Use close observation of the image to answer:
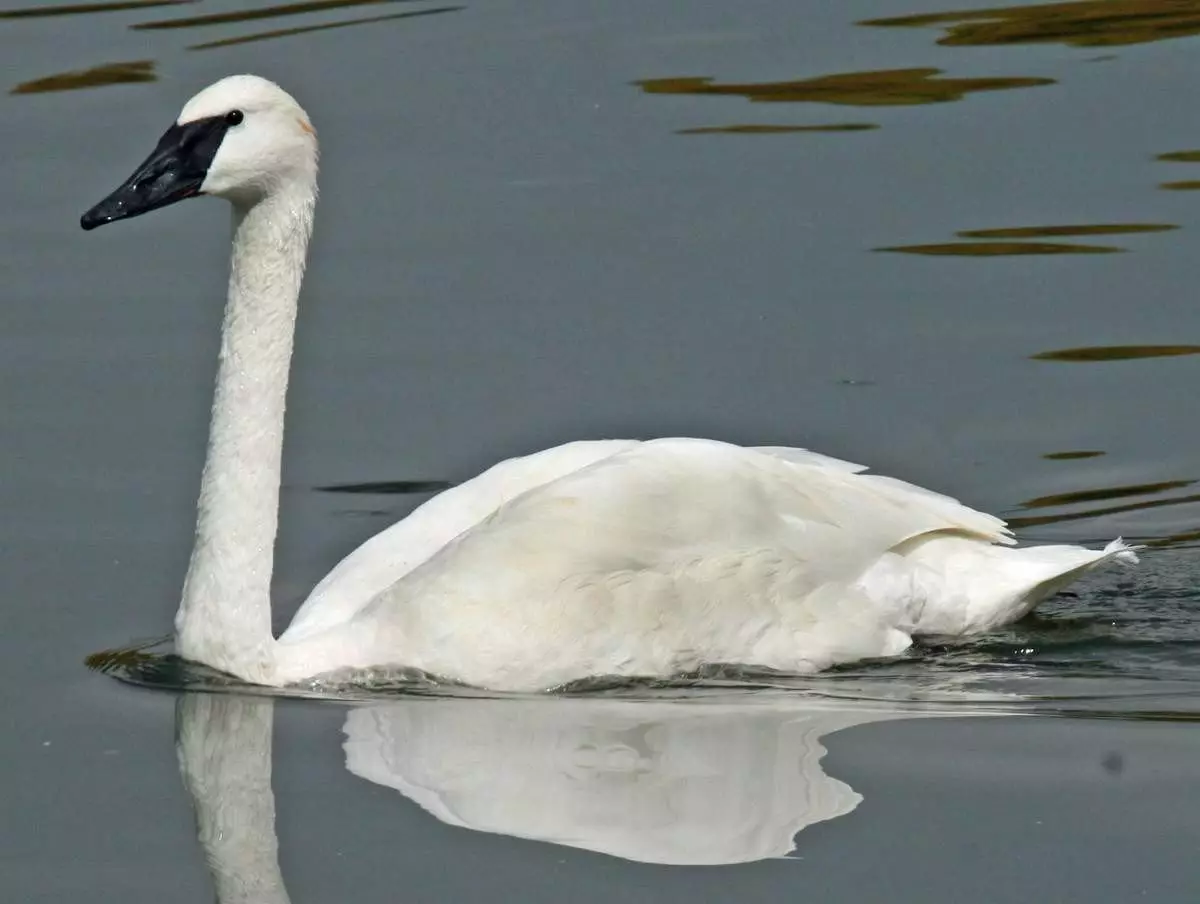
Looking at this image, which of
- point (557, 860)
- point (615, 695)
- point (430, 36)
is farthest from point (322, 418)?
point (430, 36)

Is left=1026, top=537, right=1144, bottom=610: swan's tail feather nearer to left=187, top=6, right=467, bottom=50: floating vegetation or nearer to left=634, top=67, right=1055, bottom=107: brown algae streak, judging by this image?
left=634, top=67, right=1055, bottom=107: brown algae streak

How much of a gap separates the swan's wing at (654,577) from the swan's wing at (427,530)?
12 cm

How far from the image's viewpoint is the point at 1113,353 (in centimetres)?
1023

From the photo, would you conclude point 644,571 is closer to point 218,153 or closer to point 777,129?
point 218,153

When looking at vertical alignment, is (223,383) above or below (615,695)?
above

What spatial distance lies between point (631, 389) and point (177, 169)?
2.89m

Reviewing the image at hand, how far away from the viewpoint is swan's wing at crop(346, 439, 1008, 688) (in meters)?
7.37

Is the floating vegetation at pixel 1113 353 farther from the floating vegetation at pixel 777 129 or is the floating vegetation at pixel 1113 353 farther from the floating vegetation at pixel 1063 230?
the floating vegetation at pixel 777 129

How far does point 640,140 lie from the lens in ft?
41.8

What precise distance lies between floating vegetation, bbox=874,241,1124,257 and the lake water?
0.02 meters

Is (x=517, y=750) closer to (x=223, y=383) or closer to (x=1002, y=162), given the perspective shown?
(x=223, y=383)

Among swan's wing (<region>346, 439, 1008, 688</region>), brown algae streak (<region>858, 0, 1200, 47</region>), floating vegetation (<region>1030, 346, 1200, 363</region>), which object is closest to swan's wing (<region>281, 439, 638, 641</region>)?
swan's wing (<region>346, 439, 1008, 688</region>)

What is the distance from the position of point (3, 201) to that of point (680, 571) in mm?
5575

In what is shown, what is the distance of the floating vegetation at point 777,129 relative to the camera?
1281cm
